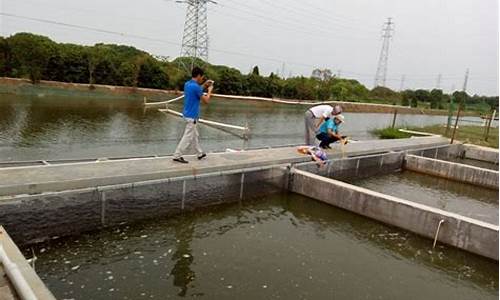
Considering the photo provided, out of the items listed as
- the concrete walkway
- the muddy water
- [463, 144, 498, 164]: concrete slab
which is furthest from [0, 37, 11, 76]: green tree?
[463, 144, 498, 164]: concrete slab

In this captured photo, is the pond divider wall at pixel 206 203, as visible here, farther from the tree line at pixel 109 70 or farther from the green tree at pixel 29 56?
the green tree at pixel 29 56

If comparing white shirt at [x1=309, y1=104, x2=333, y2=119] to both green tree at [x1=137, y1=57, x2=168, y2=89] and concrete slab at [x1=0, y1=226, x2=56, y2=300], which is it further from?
green tree at [x1=137, y1=57, x2=168, y2=89]

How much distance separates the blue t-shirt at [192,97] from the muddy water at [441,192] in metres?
5.26

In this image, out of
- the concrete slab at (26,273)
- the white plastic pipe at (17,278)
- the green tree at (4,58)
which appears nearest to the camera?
the white plastic pipe at (17,278)

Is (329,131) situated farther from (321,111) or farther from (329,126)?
(321,111)

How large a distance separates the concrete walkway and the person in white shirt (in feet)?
2.75

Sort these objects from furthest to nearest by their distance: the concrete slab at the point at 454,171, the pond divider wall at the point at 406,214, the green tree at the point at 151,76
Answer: the green tree at the point at 151,76
the concrete slab at the point at 454,171
the pond divider wall at the point at 406,214

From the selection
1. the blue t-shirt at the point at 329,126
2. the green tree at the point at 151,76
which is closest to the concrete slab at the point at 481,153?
the blue t-shirt at the point at 329,126

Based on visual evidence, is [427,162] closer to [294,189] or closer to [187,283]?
[294,189]

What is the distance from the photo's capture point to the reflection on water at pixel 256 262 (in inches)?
176

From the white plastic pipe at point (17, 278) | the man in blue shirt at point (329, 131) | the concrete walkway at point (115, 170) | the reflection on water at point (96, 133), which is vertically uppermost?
the man in blue shirt at point (329, 131)

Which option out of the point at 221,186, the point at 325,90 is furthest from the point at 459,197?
the point at 325,90

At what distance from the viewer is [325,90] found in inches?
1828

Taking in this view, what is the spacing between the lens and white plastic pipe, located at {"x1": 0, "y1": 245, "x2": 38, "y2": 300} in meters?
3.05
